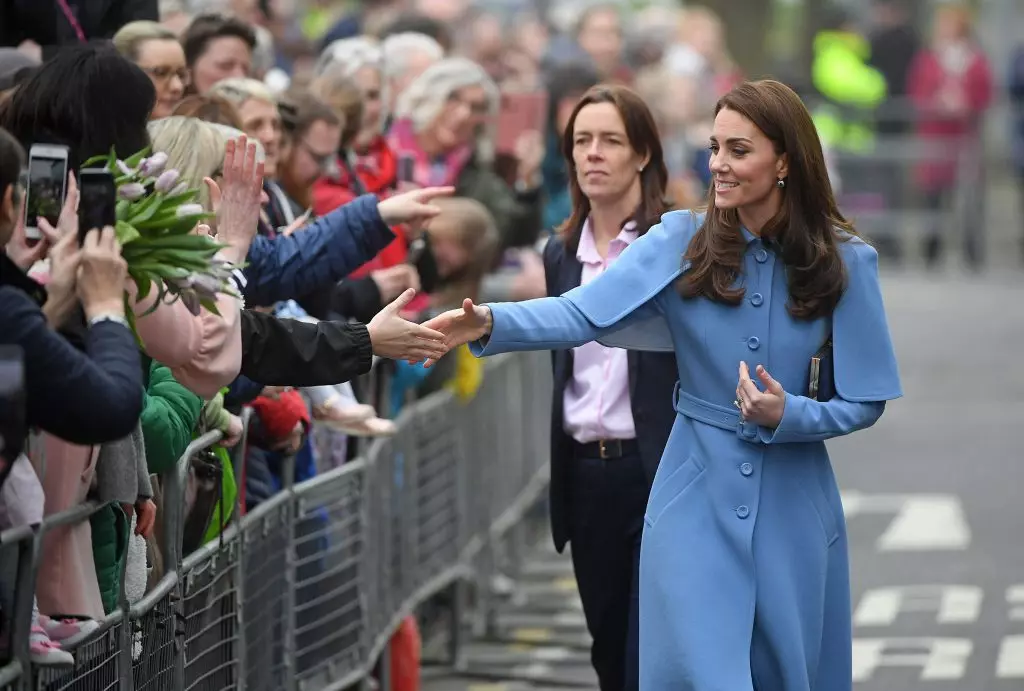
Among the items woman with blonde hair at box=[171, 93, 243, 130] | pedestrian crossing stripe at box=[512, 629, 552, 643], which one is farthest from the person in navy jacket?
pedestrian crossing stripe at box=[512, 629, 552, 643]

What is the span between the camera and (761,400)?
5887mm

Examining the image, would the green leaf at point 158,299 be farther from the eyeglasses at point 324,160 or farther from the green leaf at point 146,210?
the eyeglasses at point 324,160

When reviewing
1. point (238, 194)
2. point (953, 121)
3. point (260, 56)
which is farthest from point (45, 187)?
point (953, 121)

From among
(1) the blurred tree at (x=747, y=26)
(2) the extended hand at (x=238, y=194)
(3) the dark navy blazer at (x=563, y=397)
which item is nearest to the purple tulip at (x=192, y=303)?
(2) the extended hand at (x=238, y=194)

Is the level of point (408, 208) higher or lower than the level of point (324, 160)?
higher

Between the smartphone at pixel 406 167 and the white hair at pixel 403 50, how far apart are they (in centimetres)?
119

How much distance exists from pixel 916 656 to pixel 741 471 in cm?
415

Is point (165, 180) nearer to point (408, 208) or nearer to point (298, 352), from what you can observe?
point (298, 352)

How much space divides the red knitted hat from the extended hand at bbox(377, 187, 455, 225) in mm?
661

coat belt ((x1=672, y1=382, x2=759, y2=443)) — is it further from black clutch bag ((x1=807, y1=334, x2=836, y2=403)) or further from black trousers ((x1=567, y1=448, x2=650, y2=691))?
black trousers ((x1=567, y1=448, x2=650, y2=691))

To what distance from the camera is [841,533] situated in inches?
245

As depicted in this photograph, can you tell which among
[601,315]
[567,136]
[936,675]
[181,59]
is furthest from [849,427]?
[936,675]

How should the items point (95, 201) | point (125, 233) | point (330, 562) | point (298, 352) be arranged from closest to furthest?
point (95, 201) < point (125, 233) < point (298, 352) < point (330, 562)

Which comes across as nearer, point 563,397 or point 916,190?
point 563,397
